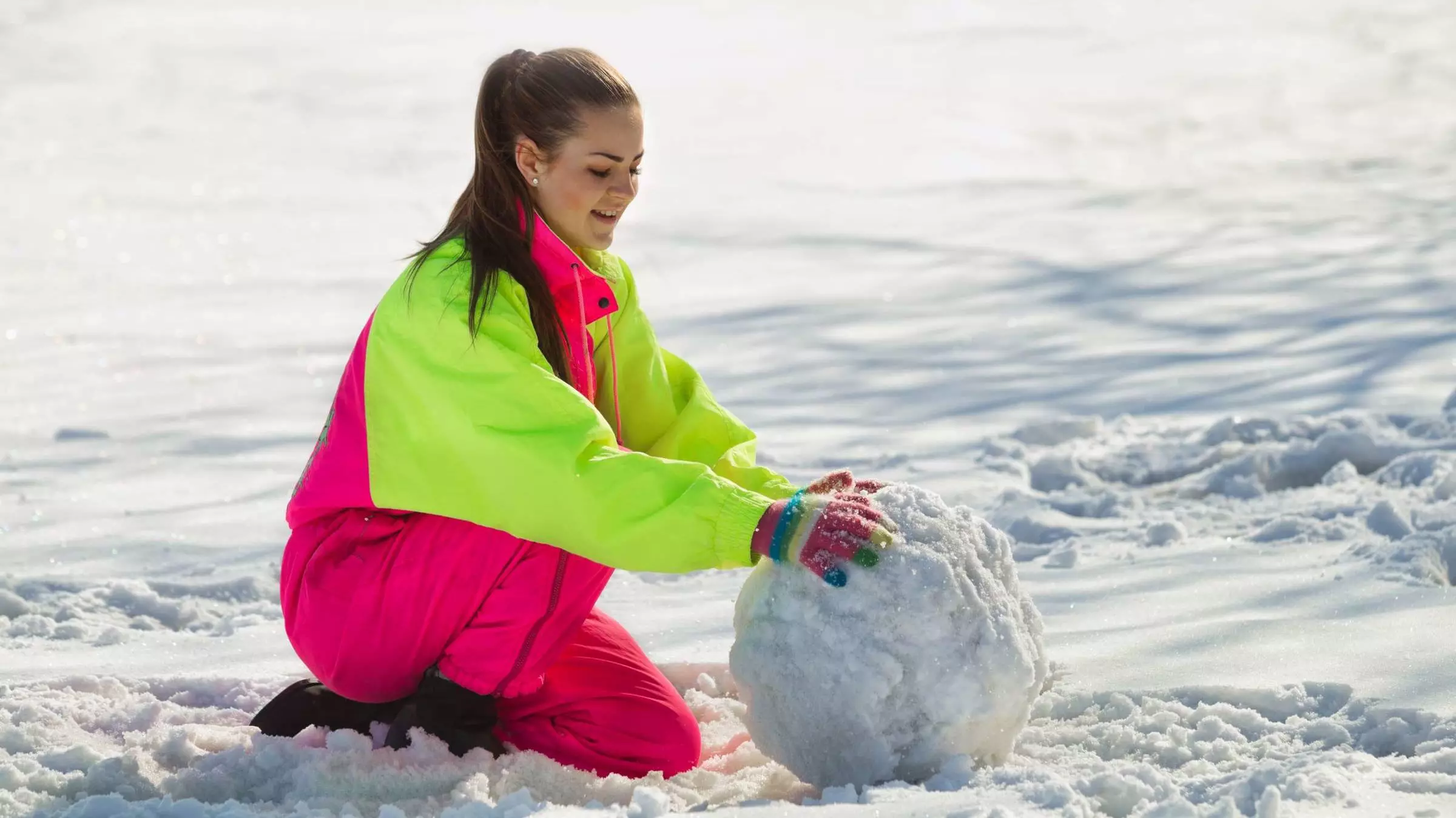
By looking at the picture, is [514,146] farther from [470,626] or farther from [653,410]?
[470,626]

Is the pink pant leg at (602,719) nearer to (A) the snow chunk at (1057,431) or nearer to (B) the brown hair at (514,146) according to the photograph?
(B) the brown hair at (514,146)

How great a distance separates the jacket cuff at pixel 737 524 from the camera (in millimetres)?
2428

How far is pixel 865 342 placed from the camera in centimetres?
629

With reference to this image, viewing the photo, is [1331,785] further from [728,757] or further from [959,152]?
[959,152]

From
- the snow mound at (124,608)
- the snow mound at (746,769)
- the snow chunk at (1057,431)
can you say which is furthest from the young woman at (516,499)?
the snow chunk at (1057,431)

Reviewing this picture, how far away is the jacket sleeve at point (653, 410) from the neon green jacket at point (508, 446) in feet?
0.57

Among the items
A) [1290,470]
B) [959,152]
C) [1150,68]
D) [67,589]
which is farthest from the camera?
[1150,68]

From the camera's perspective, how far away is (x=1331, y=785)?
228cm

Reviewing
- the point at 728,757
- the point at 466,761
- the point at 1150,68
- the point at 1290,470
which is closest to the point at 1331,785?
the point at 728,757

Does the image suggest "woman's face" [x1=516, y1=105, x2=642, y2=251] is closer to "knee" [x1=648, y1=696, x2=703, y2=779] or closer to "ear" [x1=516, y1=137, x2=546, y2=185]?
"ear" [x1=516, y1=137, x2=546, y2=185]

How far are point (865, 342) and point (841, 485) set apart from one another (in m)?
3.67

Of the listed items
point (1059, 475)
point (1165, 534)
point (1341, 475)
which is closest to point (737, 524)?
point (1165, 534)

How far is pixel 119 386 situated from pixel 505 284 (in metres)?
3.57

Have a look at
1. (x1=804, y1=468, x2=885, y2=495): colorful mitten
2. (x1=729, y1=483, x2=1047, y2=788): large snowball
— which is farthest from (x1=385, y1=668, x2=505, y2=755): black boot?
(x1=804, y1=468, x2=885, y2=495): colorful mitten
